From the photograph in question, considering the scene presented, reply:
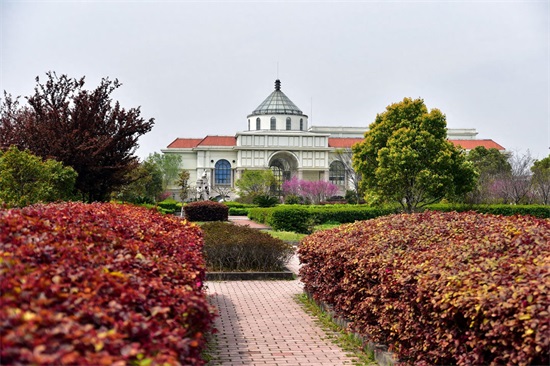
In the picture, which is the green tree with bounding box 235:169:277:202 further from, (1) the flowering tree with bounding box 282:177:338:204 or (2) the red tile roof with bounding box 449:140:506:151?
(2) the red tile roof with bounding box 449:140:506:151

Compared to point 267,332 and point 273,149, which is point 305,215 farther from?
point 273,149

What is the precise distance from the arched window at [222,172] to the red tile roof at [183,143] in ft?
16.5

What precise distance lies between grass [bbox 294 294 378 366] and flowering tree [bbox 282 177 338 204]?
5255 centimetres

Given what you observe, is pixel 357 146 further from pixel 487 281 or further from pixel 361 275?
pixel 487 281

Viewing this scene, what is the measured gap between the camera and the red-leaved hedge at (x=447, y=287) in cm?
425

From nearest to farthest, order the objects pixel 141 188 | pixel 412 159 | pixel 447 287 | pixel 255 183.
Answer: pixel 447 287, pixel 412 159, pixel 141 188, pixel 255 183

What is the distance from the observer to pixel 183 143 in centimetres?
8912

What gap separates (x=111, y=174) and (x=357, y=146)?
1363 cm

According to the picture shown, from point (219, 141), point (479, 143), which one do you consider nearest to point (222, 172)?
point (219, 141)

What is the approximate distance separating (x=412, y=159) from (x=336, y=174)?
195 ft

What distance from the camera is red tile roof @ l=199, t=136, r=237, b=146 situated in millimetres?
87188

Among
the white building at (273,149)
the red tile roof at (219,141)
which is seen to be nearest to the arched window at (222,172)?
the white building at (273,149)

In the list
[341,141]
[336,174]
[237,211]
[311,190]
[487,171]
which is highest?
[341,141]

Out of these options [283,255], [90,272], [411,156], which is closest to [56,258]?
[90,272]
